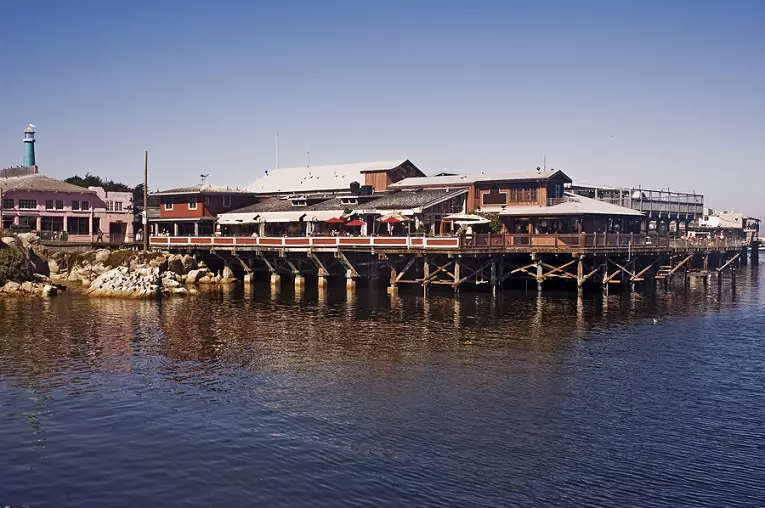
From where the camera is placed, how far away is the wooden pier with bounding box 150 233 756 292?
5897cm

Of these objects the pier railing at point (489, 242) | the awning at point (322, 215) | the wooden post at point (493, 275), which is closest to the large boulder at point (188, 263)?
the pier railing at point (489, 242)

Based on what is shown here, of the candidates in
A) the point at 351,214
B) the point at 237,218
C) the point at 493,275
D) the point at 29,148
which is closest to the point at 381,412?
the point at 493,275

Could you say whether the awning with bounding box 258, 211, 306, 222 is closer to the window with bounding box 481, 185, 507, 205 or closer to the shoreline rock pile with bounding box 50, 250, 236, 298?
the shoreline rock pile with bounding box 50, 250, 236, 298

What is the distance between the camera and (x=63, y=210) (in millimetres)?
85375

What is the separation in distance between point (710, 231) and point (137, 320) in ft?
320

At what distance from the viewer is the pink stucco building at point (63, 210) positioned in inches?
3206

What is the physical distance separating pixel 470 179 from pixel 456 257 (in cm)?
1865

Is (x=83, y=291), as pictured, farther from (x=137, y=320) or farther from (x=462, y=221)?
(x=462, y=221)

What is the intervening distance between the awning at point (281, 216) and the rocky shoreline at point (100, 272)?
716cm

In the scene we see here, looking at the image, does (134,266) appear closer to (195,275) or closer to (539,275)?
(195,275)

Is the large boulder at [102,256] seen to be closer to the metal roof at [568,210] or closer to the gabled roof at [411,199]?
the gabled roof at [411,199]

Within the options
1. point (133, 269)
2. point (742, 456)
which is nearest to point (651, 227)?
point (133, 269)

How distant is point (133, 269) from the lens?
68312mm

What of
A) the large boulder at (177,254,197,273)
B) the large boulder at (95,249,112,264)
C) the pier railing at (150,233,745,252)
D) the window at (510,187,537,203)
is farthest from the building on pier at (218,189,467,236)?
the large boulder at (95,249,112,264)
